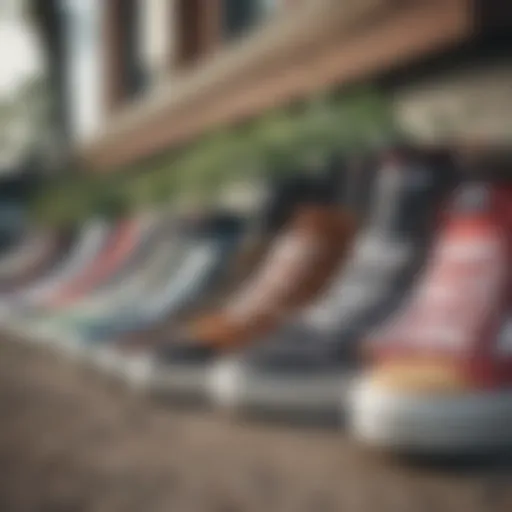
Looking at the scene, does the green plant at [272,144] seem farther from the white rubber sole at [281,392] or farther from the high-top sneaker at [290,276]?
the white rubber sole at [281,392]

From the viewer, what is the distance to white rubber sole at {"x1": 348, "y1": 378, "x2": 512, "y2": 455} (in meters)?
0.54

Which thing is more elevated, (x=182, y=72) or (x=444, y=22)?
(x=182, y=72)

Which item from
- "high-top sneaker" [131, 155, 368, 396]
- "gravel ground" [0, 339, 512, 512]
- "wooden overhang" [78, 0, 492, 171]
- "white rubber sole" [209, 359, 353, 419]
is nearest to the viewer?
"gravel ground" [0, 339, 512, 512]

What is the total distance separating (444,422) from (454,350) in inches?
2.3

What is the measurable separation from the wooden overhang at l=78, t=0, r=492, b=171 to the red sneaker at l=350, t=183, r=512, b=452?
0.24m

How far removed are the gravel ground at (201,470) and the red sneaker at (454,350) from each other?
0.8 inches

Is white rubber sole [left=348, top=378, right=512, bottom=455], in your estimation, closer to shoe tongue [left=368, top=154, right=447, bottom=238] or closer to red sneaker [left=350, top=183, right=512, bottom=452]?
red sneaker [left=350, top=183, right=512, bottom=452]

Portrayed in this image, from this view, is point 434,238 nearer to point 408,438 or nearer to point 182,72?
point 408,438

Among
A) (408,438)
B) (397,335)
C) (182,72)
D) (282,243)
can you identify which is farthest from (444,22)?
(182,72)

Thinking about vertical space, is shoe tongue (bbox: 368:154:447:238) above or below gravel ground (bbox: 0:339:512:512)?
above

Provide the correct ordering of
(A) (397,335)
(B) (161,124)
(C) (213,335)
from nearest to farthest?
(A) (397,335) < (C) (213,335) < (B) (161,124)

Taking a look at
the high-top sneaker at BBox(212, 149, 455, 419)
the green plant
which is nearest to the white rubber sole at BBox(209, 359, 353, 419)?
the high-top sneaker at BBox(212, 149, 455, 419)

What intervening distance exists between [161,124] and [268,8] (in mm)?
368

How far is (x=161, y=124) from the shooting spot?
1908 millimetres
